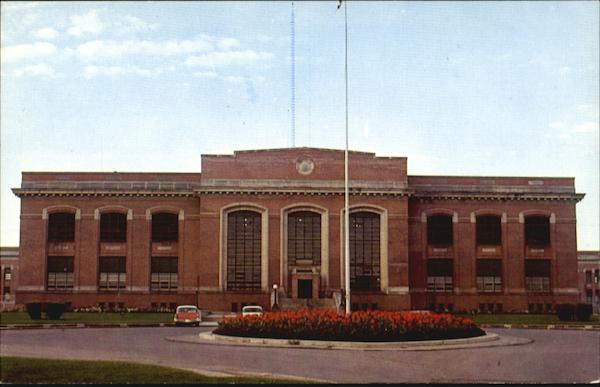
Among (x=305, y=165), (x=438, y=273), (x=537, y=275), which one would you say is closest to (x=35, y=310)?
(x=305, y=165)

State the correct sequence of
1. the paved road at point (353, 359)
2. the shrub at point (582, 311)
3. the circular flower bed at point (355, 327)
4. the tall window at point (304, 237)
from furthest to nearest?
the tall window at point (304, 237)
the shrub at point (582, 311)
the circular flower bed at point (355, 327)
the paved road at point (353, 359)

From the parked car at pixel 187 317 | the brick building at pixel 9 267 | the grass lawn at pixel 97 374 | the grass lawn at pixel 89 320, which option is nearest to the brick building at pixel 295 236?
the grass lawn at pixel 89 320

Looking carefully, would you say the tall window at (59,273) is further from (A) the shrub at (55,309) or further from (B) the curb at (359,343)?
(B) the curb at (359,343)

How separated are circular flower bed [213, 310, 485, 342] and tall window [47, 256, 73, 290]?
38470mm

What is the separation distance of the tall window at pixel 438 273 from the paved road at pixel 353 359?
36084mm

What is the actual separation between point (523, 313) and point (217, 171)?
27.6m

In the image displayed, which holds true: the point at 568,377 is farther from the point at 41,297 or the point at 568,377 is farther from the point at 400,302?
the point at 41,297

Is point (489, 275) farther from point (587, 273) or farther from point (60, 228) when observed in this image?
point (587, 273)

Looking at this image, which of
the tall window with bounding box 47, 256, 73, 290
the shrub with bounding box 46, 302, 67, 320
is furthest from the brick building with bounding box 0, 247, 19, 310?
the shrub with bounding box 46, 302, 67, 320

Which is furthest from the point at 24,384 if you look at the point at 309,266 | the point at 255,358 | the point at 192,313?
the point at 309,266

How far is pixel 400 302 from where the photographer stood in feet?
211

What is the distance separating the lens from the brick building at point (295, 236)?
6450 cm

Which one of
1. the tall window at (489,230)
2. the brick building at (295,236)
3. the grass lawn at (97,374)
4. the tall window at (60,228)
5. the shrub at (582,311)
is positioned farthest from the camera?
the tall window at (489,230)

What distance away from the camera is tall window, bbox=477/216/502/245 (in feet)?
227
